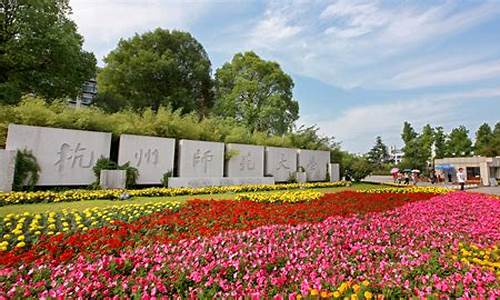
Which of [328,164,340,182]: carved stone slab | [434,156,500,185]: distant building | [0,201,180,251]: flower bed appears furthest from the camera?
[434,156,500,185]: distant building

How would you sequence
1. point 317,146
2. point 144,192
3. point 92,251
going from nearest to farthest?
point 92,251 → point 144,192 → point 317,146

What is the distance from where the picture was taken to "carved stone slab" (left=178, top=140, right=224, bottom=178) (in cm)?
1234

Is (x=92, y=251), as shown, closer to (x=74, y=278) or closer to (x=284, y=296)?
(x=74, y=278)

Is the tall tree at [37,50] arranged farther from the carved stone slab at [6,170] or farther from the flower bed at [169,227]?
the flower bed at [169,227]

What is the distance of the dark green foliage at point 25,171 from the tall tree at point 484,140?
46.8 m

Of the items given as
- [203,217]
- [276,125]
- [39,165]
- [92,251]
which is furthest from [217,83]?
[92,251]

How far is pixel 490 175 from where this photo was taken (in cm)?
2489

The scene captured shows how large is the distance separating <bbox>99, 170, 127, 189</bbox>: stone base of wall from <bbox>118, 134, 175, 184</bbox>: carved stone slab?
770 millimetres

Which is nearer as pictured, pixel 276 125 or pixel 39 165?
pixel 39 165

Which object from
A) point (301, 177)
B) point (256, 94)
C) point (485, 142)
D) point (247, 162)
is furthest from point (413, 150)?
point (247, 162)

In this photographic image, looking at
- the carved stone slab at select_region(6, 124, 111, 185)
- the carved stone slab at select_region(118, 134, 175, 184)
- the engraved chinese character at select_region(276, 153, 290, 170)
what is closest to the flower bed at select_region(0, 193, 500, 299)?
the carved stone slab at select_region(6, 124, 111, 185)

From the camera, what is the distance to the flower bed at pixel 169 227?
10.8 feet

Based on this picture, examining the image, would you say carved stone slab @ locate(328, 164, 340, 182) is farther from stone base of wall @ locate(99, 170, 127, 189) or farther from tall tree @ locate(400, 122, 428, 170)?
tall tree @ locate(400, 122, 428, 170)

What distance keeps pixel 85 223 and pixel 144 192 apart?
14.8 feet
